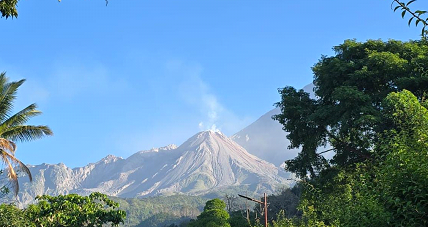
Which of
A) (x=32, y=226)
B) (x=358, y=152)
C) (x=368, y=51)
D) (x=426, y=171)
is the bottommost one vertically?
(x=426, y=171)

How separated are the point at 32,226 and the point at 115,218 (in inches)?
114

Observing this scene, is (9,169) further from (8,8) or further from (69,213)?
(8,8)

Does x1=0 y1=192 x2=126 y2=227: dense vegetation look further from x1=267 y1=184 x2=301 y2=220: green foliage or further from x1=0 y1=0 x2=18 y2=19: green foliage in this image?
x1=267 y1=184 x2=301 y2=220: green foliage

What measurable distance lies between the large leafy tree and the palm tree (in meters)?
11.4

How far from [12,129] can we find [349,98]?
43.5 feet

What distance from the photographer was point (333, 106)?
19.8 m

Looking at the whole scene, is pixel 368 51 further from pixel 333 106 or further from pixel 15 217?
pixel 15 217

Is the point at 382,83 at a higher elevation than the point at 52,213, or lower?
higher

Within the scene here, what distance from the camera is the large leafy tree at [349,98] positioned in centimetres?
1809

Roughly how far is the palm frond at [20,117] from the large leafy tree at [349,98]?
1135 cm

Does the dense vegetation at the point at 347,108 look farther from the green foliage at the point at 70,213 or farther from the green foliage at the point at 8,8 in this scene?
the green foliage at the point at 8,8

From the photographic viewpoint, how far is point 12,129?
15641 millimetres

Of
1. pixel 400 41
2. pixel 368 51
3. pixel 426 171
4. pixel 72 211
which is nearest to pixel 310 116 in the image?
pixel 368 51

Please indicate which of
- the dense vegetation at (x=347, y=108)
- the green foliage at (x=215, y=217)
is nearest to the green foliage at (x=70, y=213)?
the dense vegetation at (x=347, y=108)
